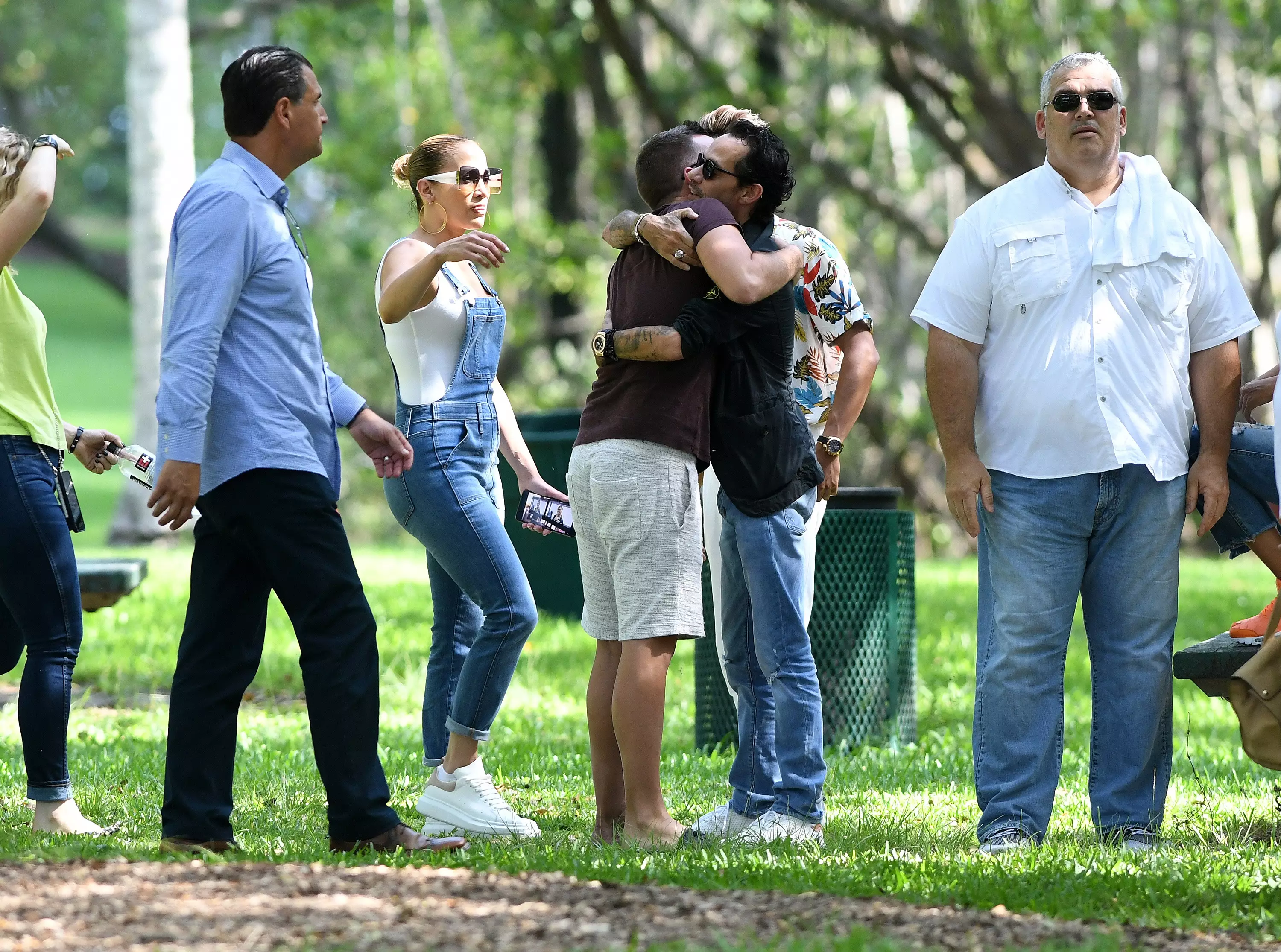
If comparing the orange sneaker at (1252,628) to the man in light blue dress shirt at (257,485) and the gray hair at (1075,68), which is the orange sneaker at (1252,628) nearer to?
the gray hair at (1075,68)

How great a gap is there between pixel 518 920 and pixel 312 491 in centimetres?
143

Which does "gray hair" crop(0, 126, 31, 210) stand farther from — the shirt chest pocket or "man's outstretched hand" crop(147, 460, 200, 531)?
the shirt chest pocket

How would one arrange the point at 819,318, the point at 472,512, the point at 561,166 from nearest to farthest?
the point at 472,512 < the point at 819,318 < the point at 561,166

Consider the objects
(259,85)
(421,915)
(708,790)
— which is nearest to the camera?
(421,915)

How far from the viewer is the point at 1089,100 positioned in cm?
510

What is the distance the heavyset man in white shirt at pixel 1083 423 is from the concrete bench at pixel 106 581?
4.35m

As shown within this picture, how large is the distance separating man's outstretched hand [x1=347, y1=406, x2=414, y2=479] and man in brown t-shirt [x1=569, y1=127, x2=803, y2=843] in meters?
0.52

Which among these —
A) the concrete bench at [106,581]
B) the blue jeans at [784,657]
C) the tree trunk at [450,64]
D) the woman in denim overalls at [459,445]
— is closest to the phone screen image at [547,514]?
the woman in denim overalls at [459,445]

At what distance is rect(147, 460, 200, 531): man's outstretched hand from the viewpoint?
4.41m

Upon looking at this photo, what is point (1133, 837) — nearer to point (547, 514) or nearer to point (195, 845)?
point (547, 514)

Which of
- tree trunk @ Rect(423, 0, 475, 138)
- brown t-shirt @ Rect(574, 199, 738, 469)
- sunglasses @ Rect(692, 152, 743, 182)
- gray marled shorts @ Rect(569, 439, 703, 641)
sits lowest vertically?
gray marled shorts @ Rect(569, 439, 703, 641)

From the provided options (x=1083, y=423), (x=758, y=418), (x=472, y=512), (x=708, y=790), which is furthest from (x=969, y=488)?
(x=708, y=790)

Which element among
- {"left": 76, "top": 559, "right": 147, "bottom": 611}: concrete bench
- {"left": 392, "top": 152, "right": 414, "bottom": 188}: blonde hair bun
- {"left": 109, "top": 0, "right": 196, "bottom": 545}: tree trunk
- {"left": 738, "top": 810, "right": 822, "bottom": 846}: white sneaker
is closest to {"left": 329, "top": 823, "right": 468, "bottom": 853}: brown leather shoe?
{"left": 738, "top": 810, "right": 822, "bottom": 846}: white sneaker

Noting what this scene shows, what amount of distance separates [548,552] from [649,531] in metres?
6.39
